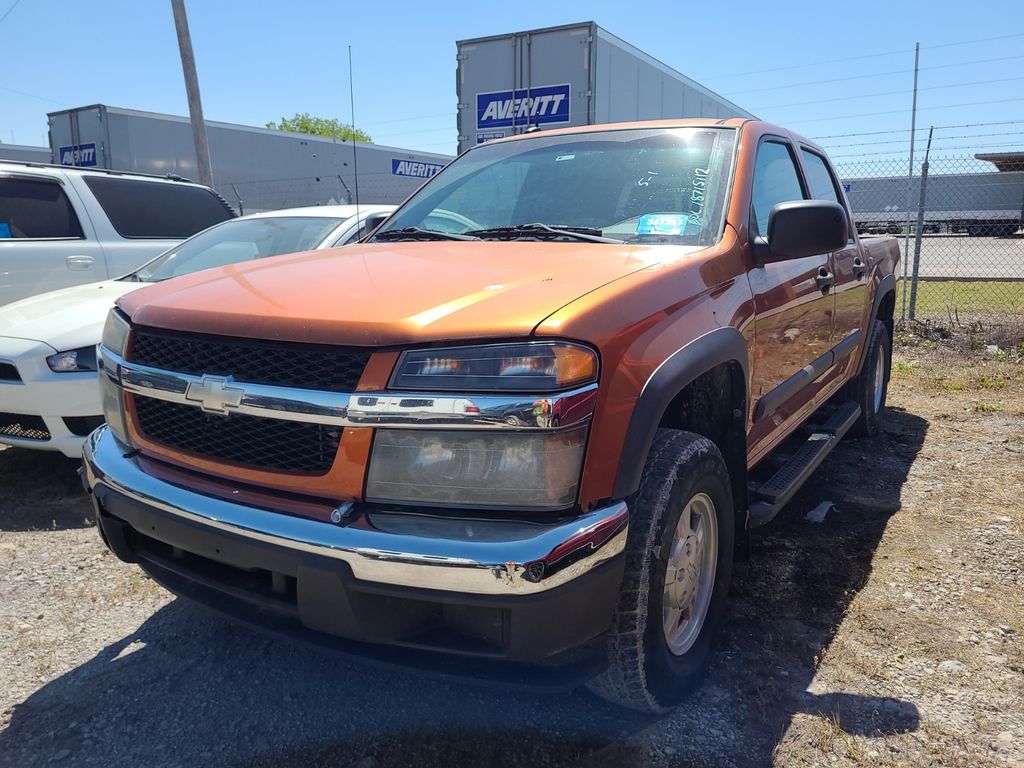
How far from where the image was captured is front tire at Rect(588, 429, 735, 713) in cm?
196

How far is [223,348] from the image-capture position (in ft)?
6.61

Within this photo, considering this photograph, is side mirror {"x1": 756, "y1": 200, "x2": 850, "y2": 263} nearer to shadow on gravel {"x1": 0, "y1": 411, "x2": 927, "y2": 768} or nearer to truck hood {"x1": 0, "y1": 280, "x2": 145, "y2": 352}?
shadow on gravel {"x1": 0, "y1": 411, "x2": 927, "y2": 768}

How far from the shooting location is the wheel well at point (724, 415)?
2537mm

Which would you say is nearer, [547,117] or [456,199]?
[456,199]

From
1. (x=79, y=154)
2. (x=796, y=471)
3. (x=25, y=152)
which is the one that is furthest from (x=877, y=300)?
(x=25, y=152)

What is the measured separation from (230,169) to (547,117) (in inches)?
452

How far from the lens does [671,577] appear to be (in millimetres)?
2207

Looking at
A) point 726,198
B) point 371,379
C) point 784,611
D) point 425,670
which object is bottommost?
point 784,611

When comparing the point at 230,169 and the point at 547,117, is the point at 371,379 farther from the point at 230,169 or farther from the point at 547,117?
the point at 230,169

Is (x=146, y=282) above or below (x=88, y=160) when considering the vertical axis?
below

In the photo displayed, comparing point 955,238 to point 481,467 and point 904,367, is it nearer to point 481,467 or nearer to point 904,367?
point 904,367

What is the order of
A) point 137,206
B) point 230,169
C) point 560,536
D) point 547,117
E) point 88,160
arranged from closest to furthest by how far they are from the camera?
point 560,536 < point 137,206 < point 547,117 < point 88,160 < point 230,169

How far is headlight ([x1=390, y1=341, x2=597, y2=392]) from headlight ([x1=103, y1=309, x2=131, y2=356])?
3.50 ft

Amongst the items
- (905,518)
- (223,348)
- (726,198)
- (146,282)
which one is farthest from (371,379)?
(146,282)
